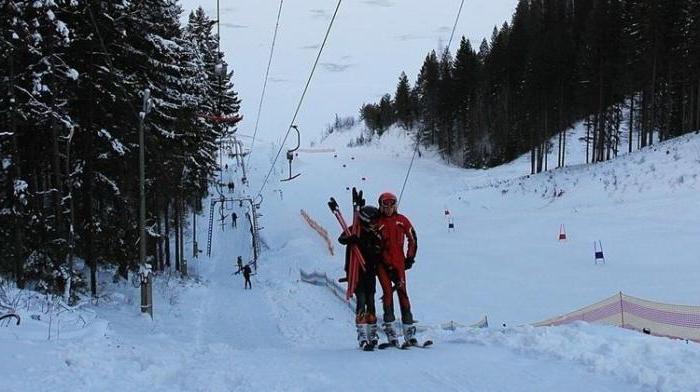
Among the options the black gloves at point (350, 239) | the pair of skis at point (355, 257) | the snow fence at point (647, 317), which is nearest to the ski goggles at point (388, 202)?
the pair of skis at point (355, 257)

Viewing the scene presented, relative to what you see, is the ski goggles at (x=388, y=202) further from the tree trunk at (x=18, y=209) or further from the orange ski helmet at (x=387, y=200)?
the tree trunk at (x=18, y=209)

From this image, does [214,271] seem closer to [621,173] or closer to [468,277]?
[468,277]

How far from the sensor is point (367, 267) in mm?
9016

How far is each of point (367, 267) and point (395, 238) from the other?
0.67 m

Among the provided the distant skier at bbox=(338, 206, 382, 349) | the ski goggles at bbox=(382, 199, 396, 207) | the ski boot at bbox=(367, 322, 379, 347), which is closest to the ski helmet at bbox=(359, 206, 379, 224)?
the distant skier at bbox=(338, 206, 382, 349)

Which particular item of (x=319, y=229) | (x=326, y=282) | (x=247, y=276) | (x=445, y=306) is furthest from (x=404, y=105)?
(x=445, y=306)

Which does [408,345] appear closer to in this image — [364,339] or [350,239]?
[364,339]

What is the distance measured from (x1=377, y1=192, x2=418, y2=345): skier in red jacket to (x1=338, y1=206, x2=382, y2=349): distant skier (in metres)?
0.11

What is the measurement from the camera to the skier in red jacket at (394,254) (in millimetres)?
8781

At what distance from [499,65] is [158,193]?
60.4 meters

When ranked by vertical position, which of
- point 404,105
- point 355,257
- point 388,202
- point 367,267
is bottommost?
point 367,267

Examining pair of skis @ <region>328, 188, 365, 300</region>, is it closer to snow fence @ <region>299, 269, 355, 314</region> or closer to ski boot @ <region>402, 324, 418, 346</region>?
ski boot @ <region>402, 324, 418, 346</region>

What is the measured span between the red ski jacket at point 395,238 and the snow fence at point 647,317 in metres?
3.46

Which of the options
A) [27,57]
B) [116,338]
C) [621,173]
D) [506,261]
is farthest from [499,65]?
[116,338]
